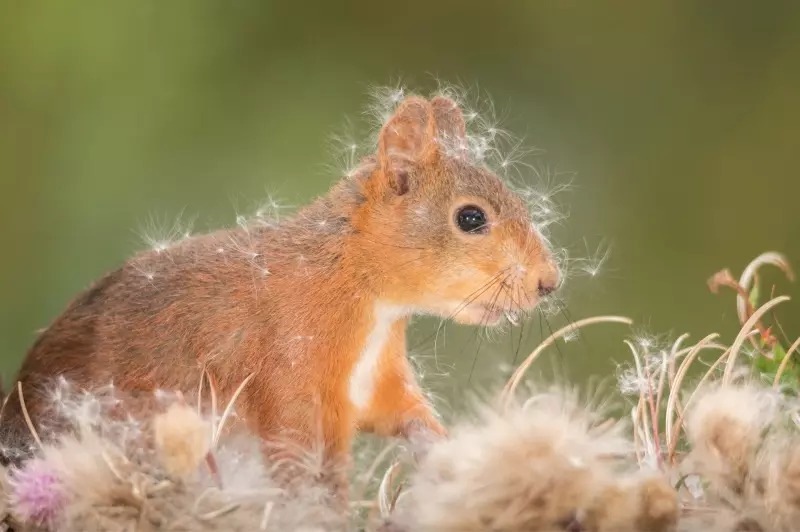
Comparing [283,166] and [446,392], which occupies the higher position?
[283,166]

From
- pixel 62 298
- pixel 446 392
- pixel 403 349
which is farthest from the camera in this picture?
pixel 62 298

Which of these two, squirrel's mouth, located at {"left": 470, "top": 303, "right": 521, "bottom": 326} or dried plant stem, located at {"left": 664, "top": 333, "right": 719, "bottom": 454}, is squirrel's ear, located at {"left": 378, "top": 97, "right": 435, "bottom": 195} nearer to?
squirrel's mouth, located at {"left": 470, "top": 303, "right": 521, "bottom": 326}

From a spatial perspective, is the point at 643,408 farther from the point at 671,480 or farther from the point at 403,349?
the point at 403,349

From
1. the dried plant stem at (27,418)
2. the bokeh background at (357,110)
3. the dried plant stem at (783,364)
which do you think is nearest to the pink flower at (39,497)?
the dried plant stem at (27,418)

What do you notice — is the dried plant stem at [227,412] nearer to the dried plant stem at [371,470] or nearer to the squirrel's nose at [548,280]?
the dried plant stem at [371,470]

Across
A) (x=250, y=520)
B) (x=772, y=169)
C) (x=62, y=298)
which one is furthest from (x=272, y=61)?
(x=250, y=520)
